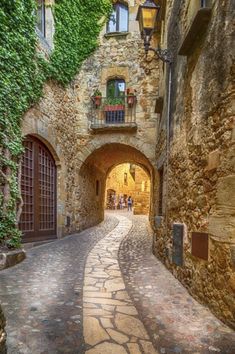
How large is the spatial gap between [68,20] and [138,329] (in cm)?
818

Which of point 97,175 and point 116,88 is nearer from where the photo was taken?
point 116,88

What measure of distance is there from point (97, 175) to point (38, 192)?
541cm

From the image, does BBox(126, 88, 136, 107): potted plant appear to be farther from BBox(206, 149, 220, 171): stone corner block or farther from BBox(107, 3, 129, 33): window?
BBox(206, 149, 220, 171): stone corner block

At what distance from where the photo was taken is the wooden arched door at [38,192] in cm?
622

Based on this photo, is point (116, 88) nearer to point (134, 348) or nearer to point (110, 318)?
point (110, 318)

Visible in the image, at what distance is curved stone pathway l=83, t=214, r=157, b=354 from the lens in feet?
6.95

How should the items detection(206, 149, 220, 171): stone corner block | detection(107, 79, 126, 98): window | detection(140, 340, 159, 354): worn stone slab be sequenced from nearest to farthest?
detection(140, 340, 159, 354): worn stone slab → detection(206, 149, 220, 171): stone corner block → detection(107, 79, 126, 98): window

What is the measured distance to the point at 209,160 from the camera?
294 centimetres

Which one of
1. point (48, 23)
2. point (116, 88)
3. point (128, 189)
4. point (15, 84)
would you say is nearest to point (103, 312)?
point (15, 84)

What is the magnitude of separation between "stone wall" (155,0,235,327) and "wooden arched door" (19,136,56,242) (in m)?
3.65

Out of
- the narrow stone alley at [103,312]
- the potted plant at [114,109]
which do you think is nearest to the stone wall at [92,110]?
the potted plant at [114,109]

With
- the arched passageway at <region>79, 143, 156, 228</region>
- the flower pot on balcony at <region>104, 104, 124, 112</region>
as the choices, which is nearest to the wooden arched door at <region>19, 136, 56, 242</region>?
the arched passageway at <region>79, 143, 156, 228</region>

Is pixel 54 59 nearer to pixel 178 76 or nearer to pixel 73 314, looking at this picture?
pixel 178 76

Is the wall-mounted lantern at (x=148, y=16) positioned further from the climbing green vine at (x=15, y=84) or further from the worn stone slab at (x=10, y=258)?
the worn stone slab at (x=10, y=258)
